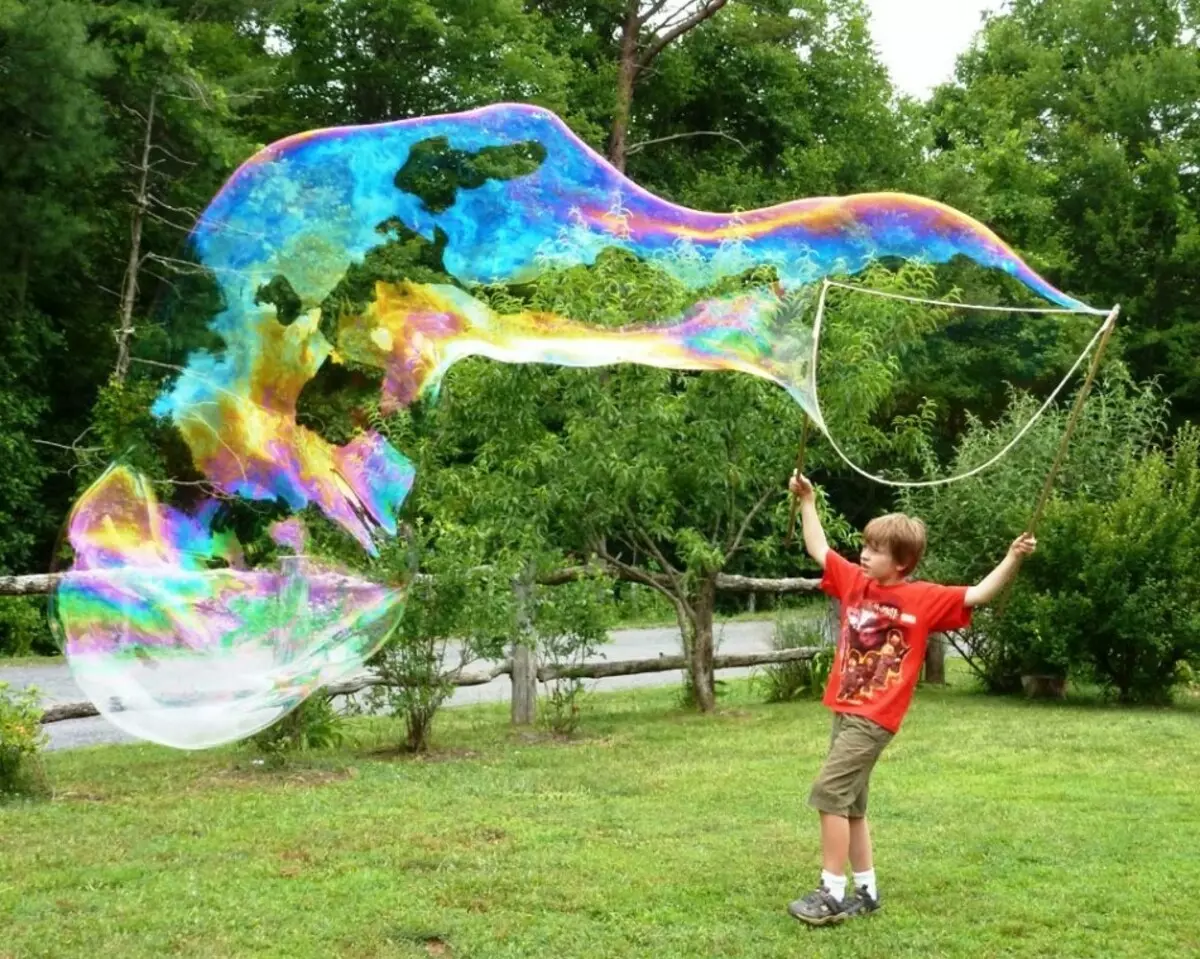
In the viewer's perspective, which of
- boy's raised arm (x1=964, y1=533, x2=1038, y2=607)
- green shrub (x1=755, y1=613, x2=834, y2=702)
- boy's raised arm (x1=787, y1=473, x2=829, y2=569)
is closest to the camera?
boy's raised arm (x1=964, y1=533, x2=1038, y2=607)

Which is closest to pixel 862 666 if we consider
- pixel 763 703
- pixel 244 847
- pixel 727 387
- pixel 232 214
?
pixel 244 847

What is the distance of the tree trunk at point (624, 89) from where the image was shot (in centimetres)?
2711

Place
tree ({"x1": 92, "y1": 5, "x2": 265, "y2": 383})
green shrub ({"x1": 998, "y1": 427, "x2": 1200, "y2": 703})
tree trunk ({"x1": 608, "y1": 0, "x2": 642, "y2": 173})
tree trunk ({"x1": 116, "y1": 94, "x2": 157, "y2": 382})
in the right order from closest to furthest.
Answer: green shrub ({"x1": 998, "y1": 427, "x2": 1200, "y2": 703}) < tree ({"x1": 92, "y1": 5, "x2": 265, "y2": 383}) < tree trunk ({"x1": 116, "y1": 94, "x2": 157, "y2": 382}) < tree trunk ({"x1": 608, "y1": 0, "x2": 642, "y2": 173})

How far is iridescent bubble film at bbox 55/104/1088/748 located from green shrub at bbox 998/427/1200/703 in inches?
221

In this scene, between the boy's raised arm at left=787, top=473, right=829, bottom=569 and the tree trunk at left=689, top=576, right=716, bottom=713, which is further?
the tree trunk at left=689, top=576, right=716, bottom=713

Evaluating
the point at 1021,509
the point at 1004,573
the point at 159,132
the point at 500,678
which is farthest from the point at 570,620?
the point at 159,132

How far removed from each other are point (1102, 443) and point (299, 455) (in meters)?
9.68

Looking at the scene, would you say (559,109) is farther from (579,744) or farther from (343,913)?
(343,913)

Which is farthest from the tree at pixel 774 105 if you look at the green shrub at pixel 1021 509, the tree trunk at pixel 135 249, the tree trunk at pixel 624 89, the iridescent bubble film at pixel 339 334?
the iridescent bubble film at pixel 339 334

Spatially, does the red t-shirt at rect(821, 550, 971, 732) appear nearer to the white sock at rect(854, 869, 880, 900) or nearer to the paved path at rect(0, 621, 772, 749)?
the white sock at rect(854, 869, 880, 900)

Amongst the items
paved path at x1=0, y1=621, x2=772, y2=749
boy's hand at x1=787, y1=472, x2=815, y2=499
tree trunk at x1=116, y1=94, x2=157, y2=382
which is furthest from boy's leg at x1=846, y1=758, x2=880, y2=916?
tree trunk at x1=116, y1=94, x2=157, y2=382

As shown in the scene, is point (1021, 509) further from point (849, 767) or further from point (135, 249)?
point (135, 249)

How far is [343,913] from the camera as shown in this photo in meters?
5.49

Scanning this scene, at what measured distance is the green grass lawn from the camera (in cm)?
522
